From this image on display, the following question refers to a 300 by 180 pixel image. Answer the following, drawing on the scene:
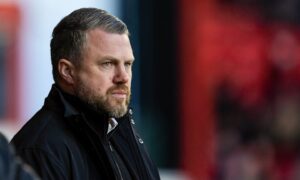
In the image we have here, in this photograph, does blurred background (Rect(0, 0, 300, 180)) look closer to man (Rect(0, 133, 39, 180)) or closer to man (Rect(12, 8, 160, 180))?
man (Rect(12, 8, 160, 180))

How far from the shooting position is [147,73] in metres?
8.30

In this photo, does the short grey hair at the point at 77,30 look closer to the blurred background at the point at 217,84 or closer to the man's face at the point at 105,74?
the man's face at the point at 105,74

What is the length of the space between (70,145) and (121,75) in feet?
1.12

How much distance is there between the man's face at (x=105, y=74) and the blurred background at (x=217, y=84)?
433 cm

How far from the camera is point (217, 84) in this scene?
27.7 ft

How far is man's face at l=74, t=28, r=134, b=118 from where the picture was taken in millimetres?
3797

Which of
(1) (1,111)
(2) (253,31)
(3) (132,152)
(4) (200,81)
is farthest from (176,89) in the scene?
(3) (132,152)

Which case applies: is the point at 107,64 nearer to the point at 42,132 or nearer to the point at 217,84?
the point at 42,132

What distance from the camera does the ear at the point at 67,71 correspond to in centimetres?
385

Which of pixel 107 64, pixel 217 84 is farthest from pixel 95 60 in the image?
pixel 217 84

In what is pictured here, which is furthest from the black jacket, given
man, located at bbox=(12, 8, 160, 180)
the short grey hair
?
the short grey hair

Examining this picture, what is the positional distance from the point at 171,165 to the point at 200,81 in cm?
71

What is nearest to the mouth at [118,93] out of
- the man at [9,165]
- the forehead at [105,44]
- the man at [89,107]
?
the man at [89,107]

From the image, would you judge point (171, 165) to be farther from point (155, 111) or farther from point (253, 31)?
point (253, 31)
